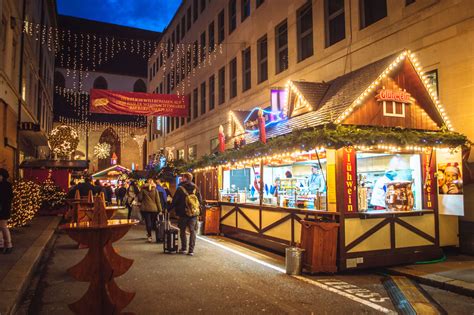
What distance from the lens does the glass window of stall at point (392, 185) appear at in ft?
30.4

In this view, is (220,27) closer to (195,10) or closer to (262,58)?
(195,10)

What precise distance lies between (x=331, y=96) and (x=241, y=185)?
627cm

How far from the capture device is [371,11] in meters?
12.6

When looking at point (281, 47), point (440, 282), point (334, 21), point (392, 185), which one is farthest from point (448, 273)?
point (281, 47)

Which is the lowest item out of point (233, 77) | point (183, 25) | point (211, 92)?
point (211, 92)

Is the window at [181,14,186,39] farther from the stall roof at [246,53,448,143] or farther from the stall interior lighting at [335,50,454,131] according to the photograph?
the stall interior lighting at [335,50,454,131]

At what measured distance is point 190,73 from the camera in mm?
29062

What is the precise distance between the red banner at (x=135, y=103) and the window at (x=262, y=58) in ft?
13.6

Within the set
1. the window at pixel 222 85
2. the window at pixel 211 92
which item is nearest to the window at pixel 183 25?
the window at pixel 211 92

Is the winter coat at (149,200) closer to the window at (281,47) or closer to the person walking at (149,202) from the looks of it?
the person walking at (149,202)

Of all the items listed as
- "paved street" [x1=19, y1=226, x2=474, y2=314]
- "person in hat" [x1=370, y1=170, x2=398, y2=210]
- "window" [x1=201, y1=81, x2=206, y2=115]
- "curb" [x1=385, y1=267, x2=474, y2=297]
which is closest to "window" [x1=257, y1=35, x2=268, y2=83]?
"window" [x1=201, y1=81, x2=206, y2=115]

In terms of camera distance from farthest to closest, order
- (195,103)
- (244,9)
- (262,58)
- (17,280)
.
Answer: (195,103), (244,9), (262,58), (17,280)

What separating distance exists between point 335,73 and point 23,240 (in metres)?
10.9

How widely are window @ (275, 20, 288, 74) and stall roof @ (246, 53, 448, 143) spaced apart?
5753 millimetres
